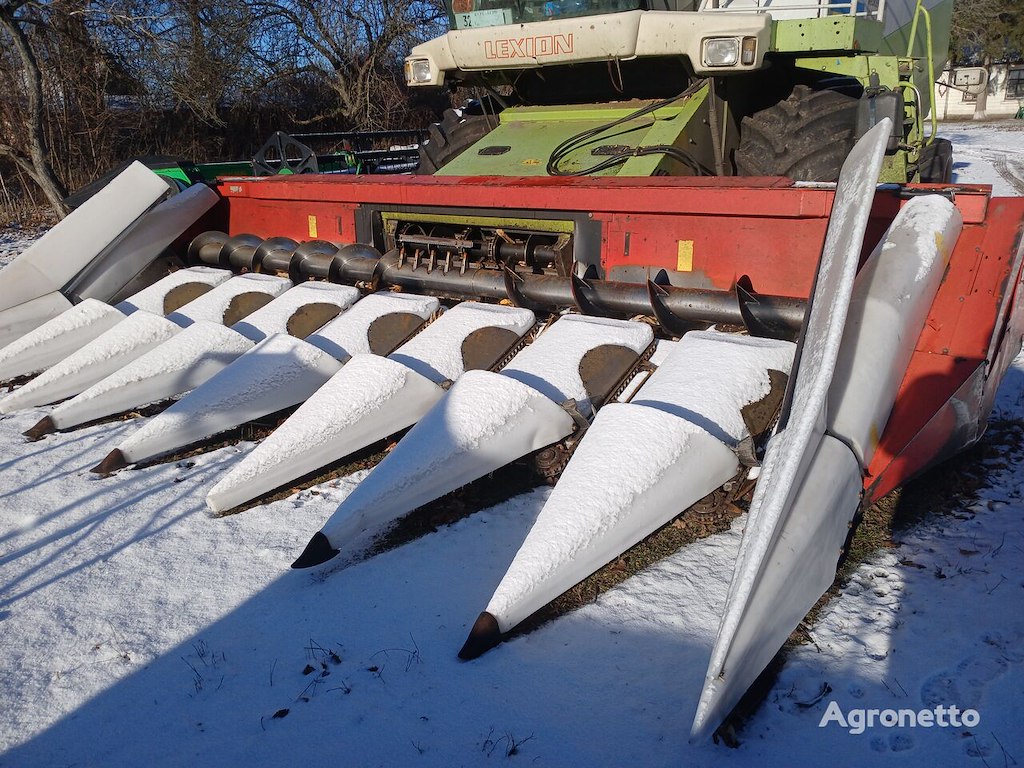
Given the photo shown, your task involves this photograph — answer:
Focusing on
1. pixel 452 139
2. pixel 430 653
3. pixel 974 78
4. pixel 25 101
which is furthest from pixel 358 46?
pixel 974 78

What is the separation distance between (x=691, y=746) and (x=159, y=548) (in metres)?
1.84

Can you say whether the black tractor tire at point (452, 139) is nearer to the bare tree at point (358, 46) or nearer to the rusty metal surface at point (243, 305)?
the rusty metal surface at point (243, 305)

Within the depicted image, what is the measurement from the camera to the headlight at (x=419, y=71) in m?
4.73

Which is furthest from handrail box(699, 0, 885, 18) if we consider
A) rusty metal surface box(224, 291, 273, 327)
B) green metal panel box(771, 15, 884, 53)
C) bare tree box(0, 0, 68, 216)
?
bare tree box(0, 0, 68, 216)

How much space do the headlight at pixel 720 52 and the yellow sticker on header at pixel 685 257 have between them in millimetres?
970

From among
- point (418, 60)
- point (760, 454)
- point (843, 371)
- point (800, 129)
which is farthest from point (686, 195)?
point (418, 60)

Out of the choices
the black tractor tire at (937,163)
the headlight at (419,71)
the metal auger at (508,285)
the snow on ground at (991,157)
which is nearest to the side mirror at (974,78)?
the snow on ground at (991,157)

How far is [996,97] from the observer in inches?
1267

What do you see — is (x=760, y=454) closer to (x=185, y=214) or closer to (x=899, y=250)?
(x=899, y=250)

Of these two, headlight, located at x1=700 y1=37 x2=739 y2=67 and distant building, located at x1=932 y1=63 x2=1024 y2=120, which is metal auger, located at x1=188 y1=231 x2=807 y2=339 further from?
distant building, located at x1=932 y1=63 x2=1024 y2=120

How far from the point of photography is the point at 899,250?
237 cm

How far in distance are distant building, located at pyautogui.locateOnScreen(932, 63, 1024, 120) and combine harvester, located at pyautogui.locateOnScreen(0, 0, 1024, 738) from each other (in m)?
31.9

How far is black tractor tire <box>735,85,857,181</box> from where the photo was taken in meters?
3.83

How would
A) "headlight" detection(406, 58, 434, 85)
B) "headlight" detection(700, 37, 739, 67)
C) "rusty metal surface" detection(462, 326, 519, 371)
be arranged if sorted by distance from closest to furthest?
1. "rusty metal surface" detection(462, 326, 519, 371)
2. "headlight" detection(700, 37, 739, 67)
3. "headlight" detection(406, 58, 434, 85)
